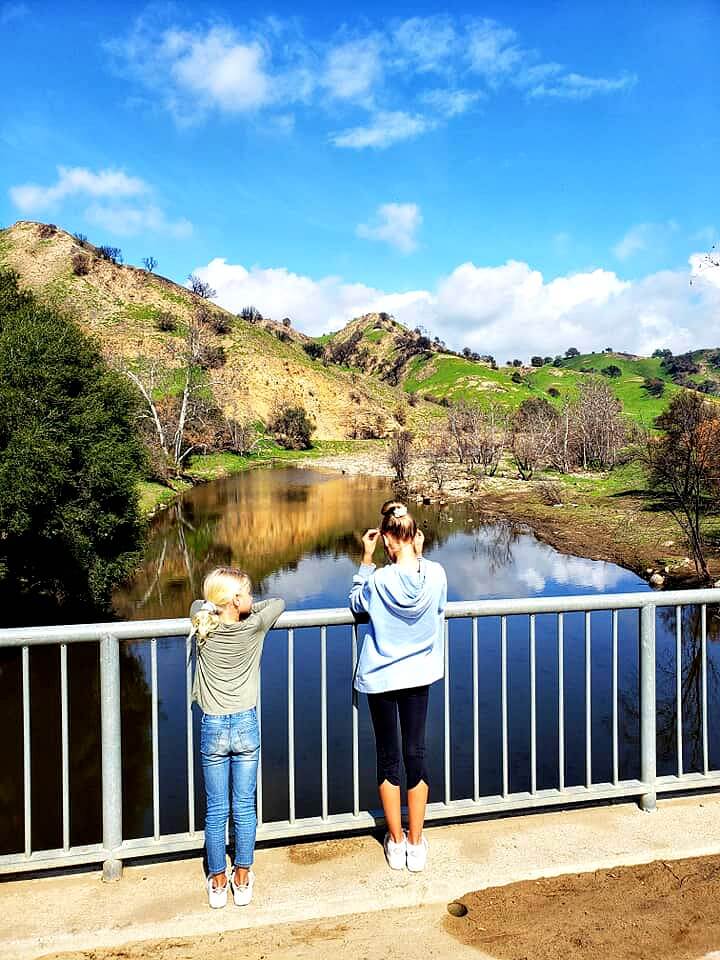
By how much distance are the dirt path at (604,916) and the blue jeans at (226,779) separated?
92 centimetres

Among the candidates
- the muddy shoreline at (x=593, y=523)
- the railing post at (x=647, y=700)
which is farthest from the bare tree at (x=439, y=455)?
the railing post at (x=647, y=700)

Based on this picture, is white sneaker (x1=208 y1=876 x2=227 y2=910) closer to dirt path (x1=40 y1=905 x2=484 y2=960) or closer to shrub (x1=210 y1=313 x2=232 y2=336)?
dirt path (x1=40 y1=905 x2=484 y2=960)

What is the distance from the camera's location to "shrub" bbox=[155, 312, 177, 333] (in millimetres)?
85000

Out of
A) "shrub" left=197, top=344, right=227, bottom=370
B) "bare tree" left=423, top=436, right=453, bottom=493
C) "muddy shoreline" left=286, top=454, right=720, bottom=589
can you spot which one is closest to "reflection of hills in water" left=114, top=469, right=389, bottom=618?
"bare tree" left=423, top=436, right=453, bottom=493

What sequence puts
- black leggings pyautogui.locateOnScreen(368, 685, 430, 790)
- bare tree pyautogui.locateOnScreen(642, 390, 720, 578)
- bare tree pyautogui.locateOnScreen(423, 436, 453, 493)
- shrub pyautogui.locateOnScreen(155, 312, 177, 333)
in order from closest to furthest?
1. black leggings pyautogui.locateOnScreen(368, 685, 430, 790)
2. bare tree pyautogui.locateOnScreen(642, 390, 720, 578)
3. bare tree pyautogui.locateOnScreen(423, 436, 453, 493)
4. shrub pyautogui.locateOnScreen(155, 312, 177, 333)

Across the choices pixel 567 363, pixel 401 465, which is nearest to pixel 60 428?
pixel 401 465

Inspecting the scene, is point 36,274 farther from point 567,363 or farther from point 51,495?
point 567,363

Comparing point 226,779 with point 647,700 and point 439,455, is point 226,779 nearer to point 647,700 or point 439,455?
point 647,700

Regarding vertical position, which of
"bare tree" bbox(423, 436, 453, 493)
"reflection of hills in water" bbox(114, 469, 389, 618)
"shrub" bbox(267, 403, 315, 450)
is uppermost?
"shrub" bbox(267, 403, 315, 450)

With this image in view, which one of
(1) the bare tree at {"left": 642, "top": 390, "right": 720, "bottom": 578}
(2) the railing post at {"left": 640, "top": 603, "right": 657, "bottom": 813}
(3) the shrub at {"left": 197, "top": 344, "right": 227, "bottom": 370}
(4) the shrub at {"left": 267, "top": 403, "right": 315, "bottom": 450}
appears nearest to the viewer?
(2) the railing post at {"left": 640, "top": 603, "right": 657, "bottom": 813}

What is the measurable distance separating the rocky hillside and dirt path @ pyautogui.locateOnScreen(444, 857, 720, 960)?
7206cm

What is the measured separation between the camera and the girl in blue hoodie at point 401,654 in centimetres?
332

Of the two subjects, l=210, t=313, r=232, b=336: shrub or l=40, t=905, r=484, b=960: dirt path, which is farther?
l=210, t=313, r=232, b=336: shrub

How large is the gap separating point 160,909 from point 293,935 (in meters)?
0.60
